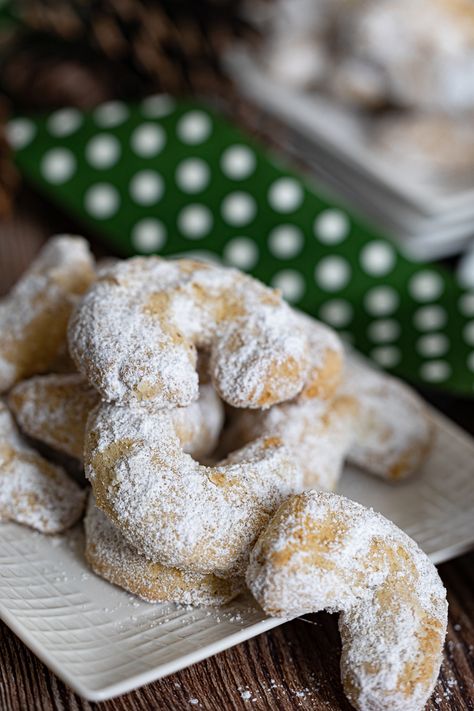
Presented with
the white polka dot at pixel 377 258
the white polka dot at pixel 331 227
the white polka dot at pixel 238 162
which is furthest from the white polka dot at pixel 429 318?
the white polka dot at pixel 238 162

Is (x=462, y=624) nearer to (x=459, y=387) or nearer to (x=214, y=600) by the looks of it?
(x=214, y=600)

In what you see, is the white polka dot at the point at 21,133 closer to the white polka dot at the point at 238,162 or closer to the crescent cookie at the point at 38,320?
the white polka dot at the point at 238,162

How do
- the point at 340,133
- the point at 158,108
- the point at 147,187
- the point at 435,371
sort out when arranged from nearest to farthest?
1. the point at 435,371
2. the point at 147,187
3. the point at 158,108
4. the point at 340,133

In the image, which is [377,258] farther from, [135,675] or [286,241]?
[135,675]

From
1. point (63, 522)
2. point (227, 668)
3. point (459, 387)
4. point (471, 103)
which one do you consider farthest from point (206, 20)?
point (227, 668)

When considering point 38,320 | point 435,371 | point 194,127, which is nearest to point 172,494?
point 38,320

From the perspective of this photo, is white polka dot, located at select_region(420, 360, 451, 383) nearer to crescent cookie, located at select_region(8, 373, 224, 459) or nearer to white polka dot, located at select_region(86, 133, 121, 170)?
crescent cookie, located at select_region(8, 373, 224, 459)
